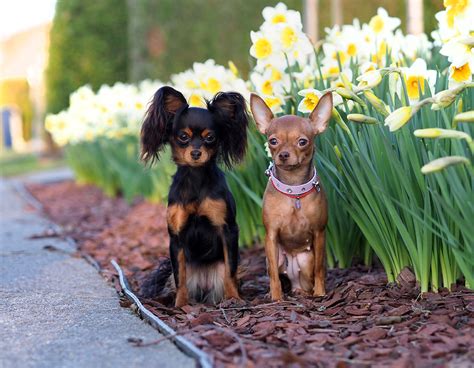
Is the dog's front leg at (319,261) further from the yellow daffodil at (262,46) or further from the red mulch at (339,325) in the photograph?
the yellow daffodil at (262,46)

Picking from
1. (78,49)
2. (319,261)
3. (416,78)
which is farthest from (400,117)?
(78,49)

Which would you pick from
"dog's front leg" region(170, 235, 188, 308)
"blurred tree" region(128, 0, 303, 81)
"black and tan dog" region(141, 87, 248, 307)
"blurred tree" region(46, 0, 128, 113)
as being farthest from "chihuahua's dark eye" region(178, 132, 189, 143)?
"blurred tree" region(46, 0, 128, 113)

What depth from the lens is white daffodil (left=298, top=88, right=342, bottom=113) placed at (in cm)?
288

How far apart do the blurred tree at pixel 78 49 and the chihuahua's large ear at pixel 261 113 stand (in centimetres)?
1077

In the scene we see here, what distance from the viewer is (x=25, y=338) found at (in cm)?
242

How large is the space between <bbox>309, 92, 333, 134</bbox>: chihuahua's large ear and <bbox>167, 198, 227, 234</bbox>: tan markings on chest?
529 mm

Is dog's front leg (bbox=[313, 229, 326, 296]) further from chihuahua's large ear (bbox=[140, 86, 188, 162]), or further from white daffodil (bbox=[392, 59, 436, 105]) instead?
chihuahua's large ear (bbox=[140, 86, 188, 162])

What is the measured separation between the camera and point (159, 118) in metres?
3.00

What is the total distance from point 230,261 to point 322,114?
77 cm

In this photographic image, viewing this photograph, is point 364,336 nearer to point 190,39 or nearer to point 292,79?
point 292,79

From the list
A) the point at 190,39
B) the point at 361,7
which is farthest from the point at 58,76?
the point at 361,7

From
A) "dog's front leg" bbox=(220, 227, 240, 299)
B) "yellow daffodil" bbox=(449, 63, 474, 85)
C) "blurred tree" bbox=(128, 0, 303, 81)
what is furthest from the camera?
"blurred tree" bbox=(128, 0, 303, 81)

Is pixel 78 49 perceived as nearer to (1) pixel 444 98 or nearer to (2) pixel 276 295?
(2) pixel 276 295

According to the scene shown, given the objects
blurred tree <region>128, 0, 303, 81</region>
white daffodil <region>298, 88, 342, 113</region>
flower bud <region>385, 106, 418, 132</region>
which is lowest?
flower bud <region>385, 106, 418, 132</region>
